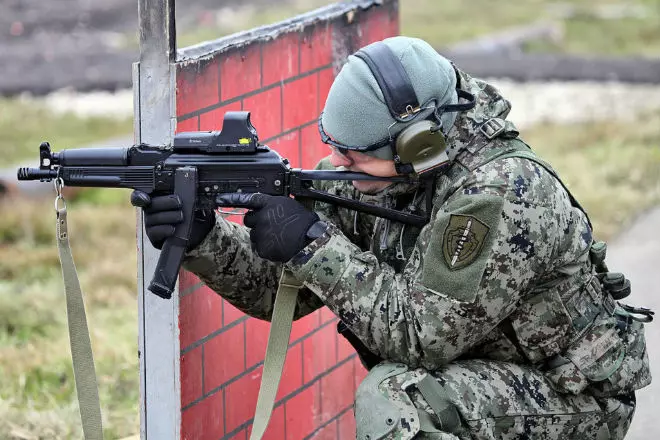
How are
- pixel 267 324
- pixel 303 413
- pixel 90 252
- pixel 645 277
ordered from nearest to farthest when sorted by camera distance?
pixel 267 324, pixel 303 413, pixel 645 277, pixel 90 252

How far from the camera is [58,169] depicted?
3164mm

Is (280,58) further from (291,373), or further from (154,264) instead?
(291,373)

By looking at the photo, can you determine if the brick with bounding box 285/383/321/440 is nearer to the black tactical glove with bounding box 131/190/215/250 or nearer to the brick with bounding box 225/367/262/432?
the brick with bounding box 225/367/262/432

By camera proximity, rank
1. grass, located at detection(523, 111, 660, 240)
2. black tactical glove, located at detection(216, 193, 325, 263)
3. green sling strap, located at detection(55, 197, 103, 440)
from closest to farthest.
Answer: black tactical glove, located at detection(216, 193, 325, 263) → green sling strap, located at detection(55, 197, 103, 440) → grass, located at detection(523, 111, 660, 240)

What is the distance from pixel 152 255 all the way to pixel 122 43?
11626 mm

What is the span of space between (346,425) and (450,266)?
1383 mm

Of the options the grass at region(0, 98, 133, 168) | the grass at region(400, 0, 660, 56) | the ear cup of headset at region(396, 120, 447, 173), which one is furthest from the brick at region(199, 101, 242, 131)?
the grass at region(400, 0, 660, 56)

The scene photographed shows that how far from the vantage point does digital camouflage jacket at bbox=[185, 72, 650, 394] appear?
311 cm

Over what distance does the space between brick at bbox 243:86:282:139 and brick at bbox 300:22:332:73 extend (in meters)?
0.21

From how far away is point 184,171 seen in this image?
318 centimetres

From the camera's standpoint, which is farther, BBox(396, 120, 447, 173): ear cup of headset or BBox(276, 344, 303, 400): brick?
BBox(276, 344, 303, 400): brick

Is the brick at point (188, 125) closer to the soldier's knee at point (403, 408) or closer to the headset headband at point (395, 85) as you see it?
the headset headband at point (395, 85)

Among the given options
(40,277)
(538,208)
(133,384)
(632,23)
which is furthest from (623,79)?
(538,208)

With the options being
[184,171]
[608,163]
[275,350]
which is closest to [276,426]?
[275,350]
